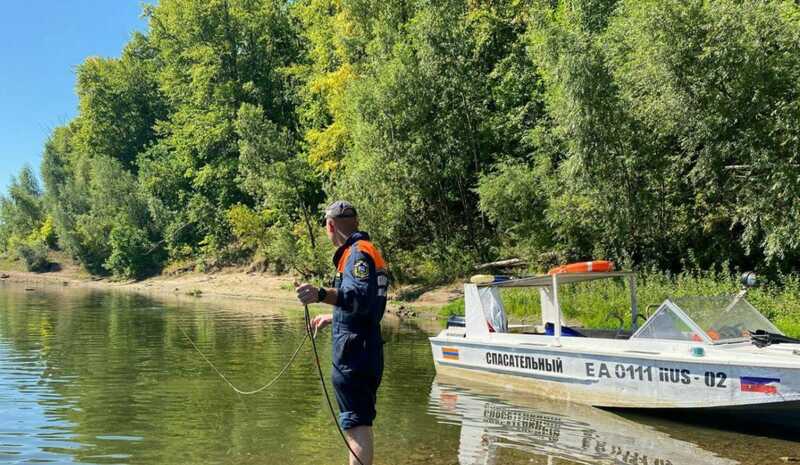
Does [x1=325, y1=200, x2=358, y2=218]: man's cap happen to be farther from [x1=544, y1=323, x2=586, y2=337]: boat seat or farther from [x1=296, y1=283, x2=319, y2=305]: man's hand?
[x1=544, y1=323, x2=586, y2=337]: boat seat

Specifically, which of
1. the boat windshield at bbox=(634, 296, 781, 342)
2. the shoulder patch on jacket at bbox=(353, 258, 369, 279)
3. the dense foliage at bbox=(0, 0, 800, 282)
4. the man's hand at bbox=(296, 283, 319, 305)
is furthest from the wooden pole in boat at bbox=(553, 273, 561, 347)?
the man's hand at bbox=(296, 283, 319, 305)

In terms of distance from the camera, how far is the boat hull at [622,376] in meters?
8.09

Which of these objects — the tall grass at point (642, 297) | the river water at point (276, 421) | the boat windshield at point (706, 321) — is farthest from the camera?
the tall grass at point (642, 297)

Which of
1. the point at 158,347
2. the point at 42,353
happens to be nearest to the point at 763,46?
the point at 158,347

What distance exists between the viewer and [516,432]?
28.5 ft

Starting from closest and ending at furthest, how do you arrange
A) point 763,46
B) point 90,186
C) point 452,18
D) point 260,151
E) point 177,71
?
1. point 763,46
2. point 452,18
3. point 260,151
4. point 177,71
5. point 90,186

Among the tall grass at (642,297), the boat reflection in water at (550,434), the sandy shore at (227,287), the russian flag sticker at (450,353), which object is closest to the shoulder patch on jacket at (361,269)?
the boat reflection in water at (550,434)

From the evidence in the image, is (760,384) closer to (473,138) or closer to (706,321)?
(706,321)

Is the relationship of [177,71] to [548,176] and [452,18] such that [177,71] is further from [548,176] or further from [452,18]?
[548,176]

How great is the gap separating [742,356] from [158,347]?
13.6 meters

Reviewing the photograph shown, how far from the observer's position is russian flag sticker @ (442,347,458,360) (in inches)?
494

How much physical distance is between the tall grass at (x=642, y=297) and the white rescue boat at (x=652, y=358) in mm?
5276

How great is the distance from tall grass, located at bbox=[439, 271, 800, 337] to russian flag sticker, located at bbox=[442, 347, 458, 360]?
522 cm

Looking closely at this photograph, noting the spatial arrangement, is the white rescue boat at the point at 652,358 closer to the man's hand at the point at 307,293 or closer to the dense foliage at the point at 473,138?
the dense foliage at the point at 473,138
